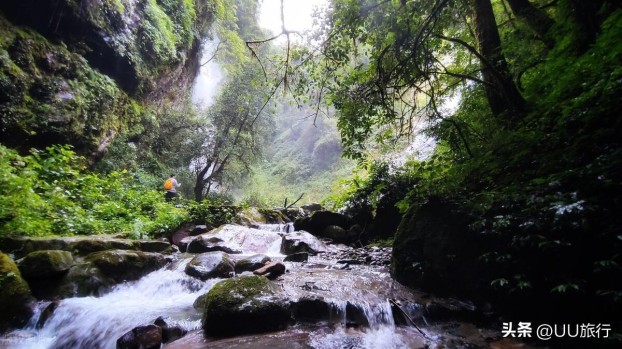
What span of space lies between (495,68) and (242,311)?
538 cm

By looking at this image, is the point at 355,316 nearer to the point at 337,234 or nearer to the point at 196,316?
the point at 196,316

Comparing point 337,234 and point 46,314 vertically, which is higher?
point 337,234

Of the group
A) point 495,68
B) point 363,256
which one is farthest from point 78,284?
point 495,68

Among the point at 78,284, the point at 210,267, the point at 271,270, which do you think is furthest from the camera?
the point at 210,267

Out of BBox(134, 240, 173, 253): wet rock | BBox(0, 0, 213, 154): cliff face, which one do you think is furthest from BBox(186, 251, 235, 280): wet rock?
BBox(0, 0, 213, 154): cliff face

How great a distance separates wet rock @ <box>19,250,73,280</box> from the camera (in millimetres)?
4629

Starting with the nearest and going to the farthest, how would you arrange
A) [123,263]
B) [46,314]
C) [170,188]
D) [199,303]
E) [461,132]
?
[46,314] < [199,303] < [461,132] < [123,263] < [170,188]

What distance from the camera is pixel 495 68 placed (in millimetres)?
5000

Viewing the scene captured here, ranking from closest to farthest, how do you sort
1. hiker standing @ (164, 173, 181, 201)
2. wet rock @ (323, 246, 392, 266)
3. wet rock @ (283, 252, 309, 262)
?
wet rock @ (323, 246, 392, 266) → wet rock @ (283, 252, 309, 262) → hiker standing @ (164, 173, 181, 201)

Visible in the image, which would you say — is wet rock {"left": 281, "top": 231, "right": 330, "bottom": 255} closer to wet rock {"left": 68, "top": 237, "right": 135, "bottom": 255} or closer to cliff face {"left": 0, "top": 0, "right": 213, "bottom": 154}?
wet rock {"left": 68, "top": 237, "right": 135, "bottom": 255}

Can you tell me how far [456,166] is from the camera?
5.24m

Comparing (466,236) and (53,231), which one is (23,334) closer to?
(53,231)

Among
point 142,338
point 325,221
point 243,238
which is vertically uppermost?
point 325,221

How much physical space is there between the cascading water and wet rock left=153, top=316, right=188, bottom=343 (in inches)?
4.9
